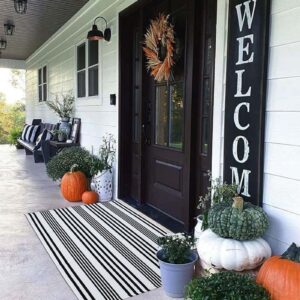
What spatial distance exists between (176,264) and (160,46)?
2.15 metres

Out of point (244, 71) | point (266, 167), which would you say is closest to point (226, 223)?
point (266, 167)

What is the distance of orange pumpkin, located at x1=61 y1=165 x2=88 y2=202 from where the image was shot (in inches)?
163

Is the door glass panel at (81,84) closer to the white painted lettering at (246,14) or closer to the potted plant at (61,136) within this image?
the potted plant at (61,136)

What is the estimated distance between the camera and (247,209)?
6.53ft

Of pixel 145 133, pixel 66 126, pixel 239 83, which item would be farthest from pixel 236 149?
pixel 66 126

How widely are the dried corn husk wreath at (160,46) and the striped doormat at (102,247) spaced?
5.04 feet

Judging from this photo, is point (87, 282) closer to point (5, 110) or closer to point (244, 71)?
point (244, 71)

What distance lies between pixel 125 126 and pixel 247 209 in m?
2.47

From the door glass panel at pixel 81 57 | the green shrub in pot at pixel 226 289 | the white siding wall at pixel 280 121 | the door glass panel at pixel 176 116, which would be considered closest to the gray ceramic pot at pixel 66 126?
the door glass panel at pixel 81 57

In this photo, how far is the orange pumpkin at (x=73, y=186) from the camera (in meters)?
4.14

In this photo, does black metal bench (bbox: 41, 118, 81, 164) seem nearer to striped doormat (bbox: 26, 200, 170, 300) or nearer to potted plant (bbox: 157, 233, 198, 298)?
striped doormat (bbox: 26, 200, 170, 300)

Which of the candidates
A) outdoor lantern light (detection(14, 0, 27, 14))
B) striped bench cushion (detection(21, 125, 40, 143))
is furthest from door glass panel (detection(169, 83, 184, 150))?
striped bench cushion (detection(21, 125, 40, 143))

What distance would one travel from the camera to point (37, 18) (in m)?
5.83

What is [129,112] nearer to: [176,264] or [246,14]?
[246,14]
